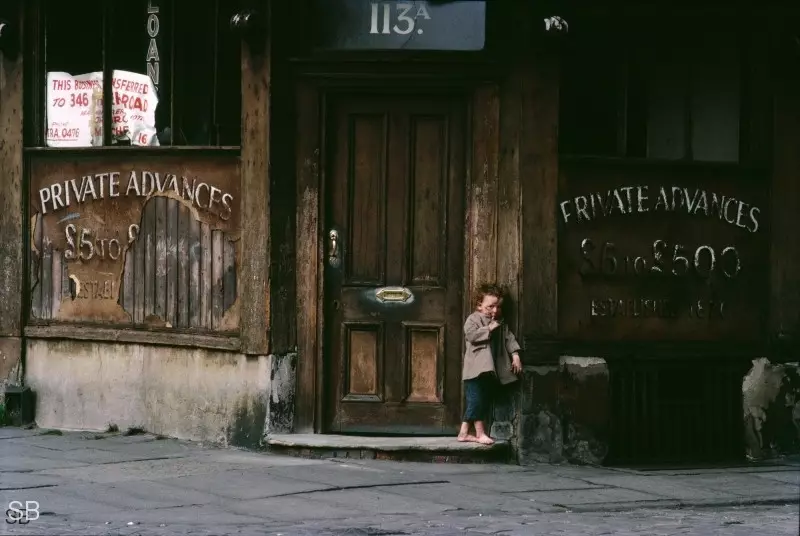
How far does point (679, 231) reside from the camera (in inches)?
461

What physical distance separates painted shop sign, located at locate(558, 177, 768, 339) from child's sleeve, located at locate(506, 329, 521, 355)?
433mm

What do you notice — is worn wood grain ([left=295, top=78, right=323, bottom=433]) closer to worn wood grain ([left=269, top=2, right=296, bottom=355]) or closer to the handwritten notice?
worn wood grain ([left=269, top=2, right=296, bottom=355])

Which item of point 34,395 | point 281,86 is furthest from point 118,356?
point 281,86

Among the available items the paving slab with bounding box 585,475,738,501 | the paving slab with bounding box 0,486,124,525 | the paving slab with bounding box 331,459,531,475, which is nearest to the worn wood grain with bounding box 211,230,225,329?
the paving slab with bounding box 331,459,531,475

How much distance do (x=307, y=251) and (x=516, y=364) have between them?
6.12 feet

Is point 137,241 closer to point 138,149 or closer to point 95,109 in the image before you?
point 138,149

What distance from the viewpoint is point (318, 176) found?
37.5ft

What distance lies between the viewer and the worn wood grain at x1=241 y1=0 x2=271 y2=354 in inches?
448

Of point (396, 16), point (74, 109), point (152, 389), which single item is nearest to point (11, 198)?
point (74, 109)

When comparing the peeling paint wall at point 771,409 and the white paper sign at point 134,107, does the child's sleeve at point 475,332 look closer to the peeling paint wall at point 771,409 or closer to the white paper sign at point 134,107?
the peeling paint wall at point 771,409

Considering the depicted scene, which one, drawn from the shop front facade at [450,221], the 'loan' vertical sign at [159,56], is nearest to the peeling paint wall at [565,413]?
the shop front facade at [450,221]

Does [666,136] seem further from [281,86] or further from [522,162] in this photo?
[281,86]

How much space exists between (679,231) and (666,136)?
2.60ft

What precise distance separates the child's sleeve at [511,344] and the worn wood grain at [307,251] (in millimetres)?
1474
